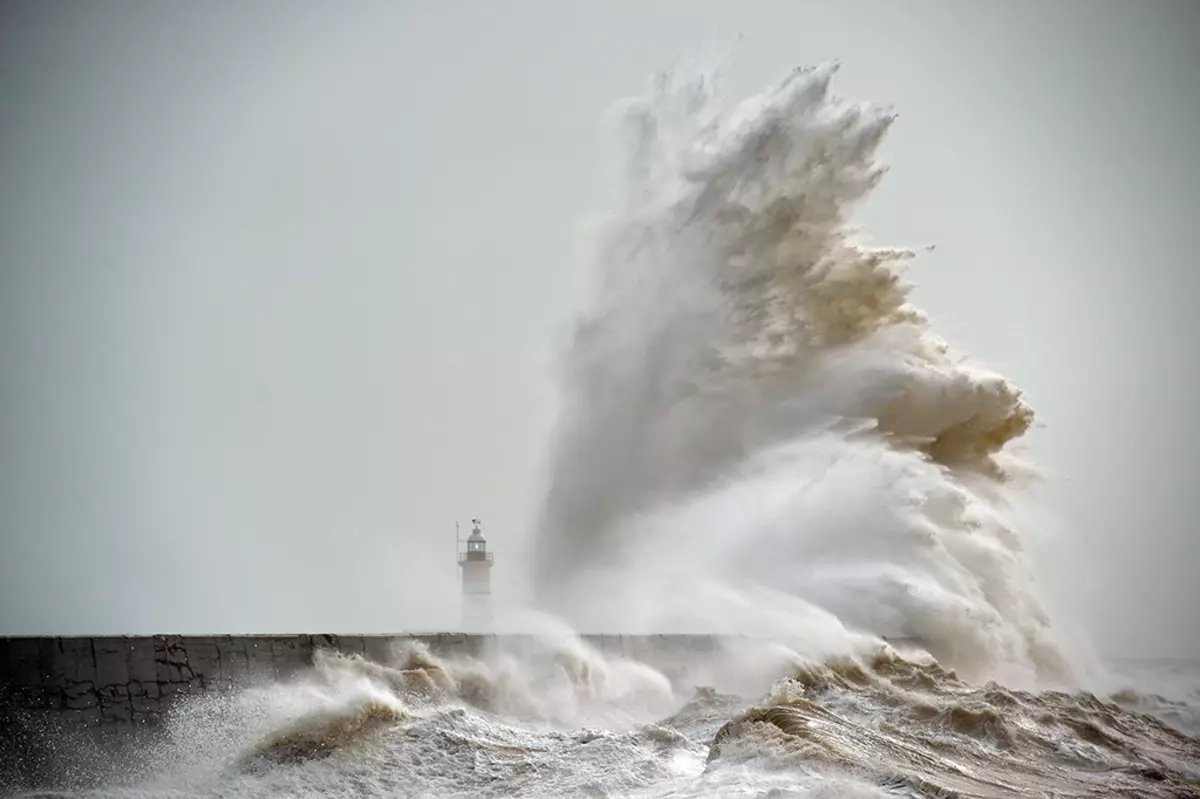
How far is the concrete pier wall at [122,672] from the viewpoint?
6.14 m

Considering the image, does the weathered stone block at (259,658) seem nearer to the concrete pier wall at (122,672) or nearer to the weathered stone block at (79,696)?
the concrete pier wall at (122,672)

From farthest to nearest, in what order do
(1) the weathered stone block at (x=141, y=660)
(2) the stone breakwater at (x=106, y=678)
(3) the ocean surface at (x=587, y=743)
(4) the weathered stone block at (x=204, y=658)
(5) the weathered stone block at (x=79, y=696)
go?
(4) the weathered stone block at (x=204, y=658) → (1) the weathered stone block at (x=141, y=660) → (5) the weathered stone block at (x=79, y=696) → (3) the ocean surface at (x=587, y=743) → (2) the stone breakwater at (x=106, y=678)

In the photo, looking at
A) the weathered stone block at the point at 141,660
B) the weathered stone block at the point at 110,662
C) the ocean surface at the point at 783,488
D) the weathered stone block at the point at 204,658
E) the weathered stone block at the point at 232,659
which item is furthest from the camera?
the ocean surface at the point at 783,488

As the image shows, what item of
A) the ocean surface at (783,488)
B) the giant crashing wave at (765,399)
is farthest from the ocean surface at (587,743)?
the giant crashing wave at (765,399)

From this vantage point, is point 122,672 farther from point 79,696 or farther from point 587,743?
point 587,743

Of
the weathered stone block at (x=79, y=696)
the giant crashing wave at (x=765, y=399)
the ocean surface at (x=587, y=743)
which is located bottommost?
the ocean surface at (x=587, y=743)

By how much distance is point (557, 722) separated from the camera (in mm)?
8984

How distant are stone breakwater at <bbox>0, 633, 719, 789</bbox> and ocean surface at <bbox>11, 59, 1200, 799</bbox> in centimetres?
104

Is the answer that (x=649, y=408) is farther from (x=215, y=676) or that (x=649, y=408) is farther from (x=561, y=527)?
(x=215, y=676)

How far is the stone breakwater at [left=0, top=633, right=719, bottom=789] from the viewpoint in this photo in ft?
19.9

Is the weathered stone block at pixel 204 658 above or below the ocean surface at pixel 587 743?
above

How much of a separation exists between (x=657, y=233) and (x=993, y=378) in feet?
18.3

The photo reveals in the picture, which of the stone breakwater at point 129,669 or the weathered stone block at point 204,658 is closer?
the stone breakwater at point 129,669

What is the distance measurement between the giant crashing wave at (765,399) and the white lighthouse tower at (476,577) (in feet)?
8.66
